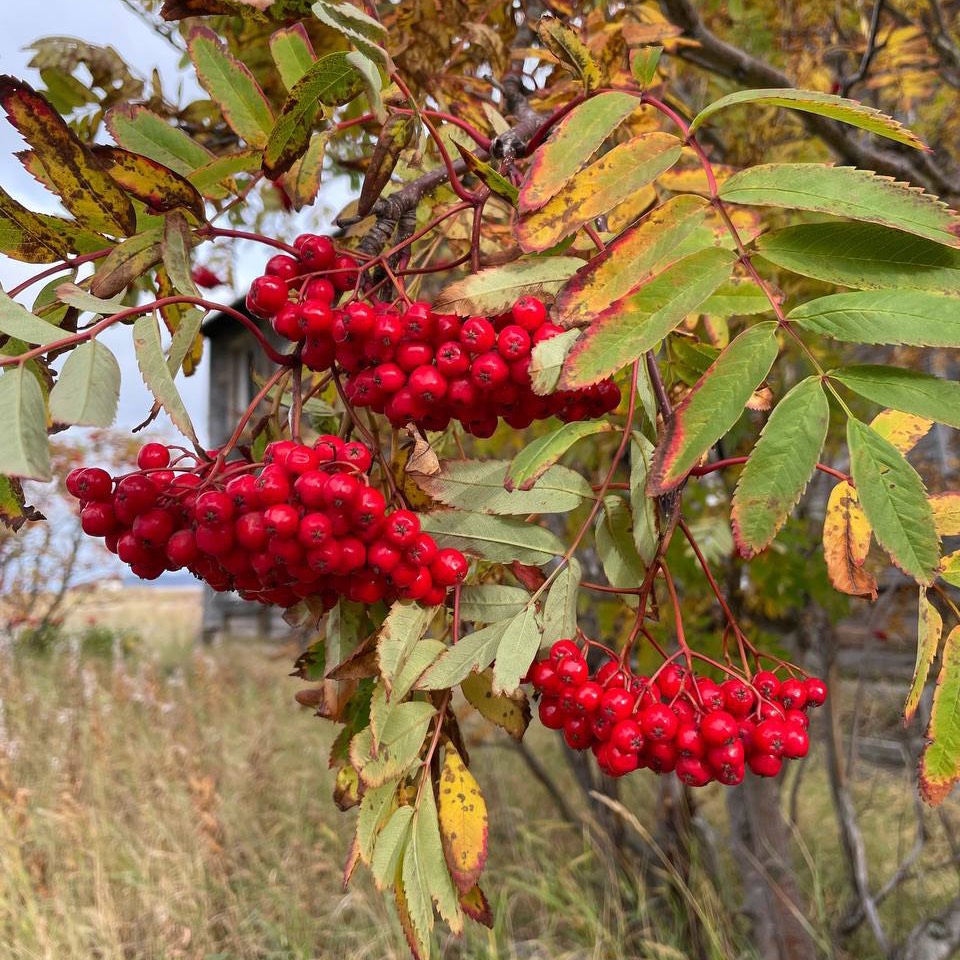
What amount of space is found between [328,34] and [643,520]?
5.03 feet

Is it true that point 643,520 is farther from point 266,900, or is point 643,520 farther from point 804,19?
point 804,19

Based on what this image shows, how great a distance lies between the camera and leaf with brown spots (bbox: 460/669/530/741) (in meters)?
0.88

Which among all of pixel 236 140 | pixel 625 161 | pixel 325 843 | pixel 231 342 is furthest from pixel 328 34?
pixel 231 342

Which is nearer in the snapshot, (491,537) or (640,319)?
(640,319)

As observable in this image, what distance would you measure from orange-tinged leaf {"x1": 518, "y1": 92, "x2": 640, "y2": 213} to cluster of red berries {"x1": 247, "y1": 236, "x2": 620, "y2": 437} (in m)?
0.11

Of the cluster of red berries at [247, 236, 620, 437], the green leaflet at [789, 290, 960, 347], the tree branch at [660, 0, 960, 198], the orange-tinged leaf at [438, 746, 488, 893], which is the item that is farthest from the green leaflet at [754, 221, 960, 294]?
the tree branch at [660, 0, 960, 198]

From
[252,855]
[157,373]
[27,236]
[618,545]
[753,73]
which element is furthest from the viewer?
[252,855]

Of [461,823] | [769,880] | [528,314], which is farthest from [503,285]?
[769,880]

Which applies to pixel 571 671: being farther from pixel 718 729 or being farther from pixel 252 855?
pixel 252 855

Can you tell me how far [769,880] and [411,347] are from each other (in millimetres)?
2560

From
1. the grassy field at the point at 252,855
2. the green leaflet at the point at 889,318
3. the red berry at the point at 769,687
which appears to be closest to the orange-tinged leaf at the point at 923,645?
the red berry at the point at 769,687

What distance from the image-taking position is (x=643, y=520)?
83 cm

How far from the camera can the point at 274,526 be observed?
2.23ft

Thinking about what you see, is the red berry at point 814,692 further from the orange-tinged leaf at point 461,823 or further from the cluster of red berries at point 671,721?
the orange-tinged leaf at point 461,823
